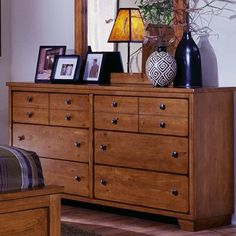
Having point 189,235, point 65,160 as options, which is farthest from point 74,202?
point 189,235

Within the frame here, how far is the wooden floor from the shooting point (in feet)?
13.9

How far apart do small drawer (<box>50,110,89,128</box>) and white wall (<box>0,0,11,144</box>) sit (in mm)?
1162

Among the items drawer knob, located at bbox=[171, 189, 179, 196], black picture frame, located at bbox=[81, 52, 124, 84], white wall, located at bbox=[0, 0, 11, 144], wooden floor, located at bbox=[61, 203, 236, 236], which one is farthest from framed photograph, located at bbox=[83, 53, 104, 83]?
white wall, located at bbox=[0, 0, 11, 144]

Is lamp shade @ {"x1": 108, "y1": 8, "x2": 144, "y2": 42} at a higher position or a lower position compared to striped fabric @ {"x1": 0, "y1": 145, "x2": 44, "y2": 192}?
higher

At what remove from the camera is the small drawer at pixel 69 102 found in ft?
15.7

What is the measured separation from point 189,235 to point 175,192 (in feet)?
0.89

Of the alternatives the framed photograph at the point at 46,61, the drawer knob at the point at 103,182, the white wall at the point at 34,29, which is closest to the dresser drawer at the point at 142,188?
the drawer knob at the point at 103,182

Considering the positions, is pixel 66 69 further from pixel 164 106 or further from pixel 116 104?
pixel 164 106

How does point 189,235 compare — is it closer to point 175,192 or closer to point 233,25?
point 175,192

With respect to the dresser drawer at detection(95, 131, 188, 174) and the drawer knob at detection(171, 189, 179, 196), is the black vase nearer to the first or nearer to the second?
the dresser drawer at detection(95, 131, 188, 174)

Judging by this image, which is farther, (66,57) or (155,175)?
(66,57)

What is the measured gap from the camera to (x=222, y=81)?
4527 millimetres

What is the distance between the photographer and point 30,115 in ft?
16.8

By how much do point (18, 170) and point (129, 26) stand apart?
84.2 inches
